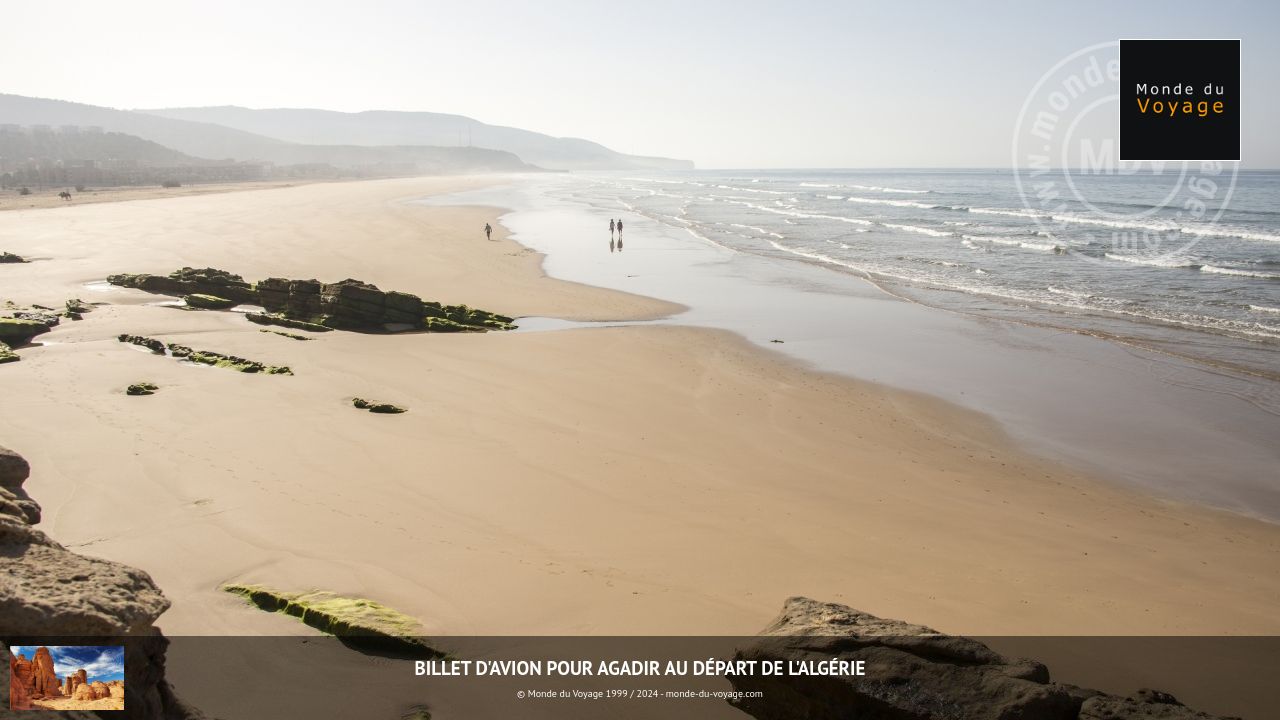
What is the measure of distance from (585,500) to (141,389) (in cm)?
730

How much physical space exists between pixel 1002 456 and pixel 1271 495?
3.02 m

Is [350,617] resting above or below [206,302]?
below

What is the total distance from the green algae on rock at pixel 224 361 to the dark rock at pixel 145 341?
172mm

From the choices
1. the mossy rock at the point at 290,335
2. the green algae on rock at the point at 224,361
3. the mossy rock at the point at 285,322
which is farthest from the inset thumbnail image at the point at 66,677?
the mossy rock at the point at 285,322

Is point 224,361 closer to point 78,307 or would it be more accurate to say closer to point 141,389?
point 141,389

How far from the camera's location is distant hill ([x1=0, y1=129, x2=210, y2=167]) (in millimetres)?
126062

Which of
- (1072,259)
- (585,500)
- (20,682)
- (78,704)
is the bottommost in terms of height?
(585,500)

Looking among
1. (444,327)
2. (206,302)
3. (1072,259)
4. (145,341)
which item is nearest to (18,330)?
(145,341)

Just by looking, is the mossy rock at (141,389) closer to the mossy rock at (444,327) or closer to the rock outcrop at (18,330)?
the rock outcrop at (18,330)

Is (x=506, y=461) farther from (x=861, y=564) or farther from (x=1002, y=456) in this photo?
(x=1002, y=456)

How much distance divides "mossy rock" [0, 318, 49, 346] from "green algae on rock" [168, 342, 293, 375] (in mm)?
2736

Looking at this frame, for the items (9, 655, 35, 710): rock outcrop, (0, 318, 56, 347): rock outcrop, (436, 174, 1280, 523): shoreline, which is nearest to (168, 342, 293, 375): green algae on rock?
(0, 318, 56, 347): rock outcrop

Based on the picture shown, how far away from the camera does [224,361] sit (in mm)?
12648

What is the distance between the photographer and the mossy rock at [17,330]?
1334cm
